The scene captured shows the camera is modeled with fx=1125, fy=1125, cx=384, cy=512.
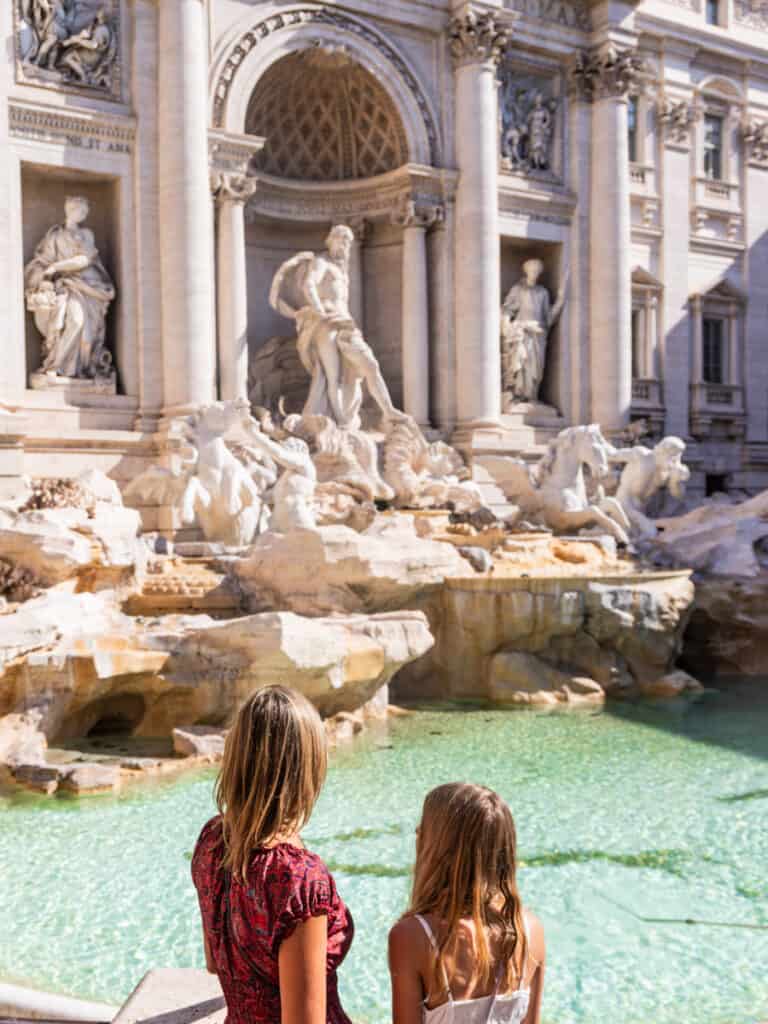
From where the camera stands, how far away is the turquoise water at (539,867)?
15.9ft

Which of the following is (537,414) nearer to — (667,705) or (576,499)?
(576,499)

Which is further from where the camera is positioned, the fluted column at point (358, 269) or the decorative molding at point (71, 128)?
the fluted column at point (358, 269)

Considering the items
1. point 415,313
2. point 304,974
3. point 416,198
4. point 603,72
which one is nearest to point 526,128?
point 603,72

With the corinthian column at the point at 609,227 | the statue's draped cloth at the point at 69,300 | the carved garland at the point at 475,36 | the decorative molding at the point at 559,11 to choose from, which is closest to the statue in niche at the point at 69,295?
the statue's draped cloth at the point at 69,300

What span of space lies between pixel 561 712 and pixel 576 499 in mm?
4716

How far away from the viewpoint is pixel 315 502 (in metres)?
14.5

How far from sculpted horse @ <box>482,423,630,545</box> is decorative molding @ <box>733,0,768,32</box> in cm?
1141

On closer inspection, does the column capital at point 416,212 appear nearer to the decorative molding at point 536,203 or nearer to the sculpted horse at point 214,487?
the decorative molding at point 536,203

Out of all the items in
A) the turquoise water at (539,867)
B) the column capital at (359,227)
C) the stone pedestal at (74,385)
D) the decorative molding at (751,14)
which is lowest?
the turquoise water at (539,867)

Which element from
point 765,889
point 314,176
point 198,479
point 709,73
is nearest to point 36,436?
point 198,479

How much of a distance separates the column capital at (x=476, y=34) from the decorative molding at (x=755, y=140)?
21.6ft

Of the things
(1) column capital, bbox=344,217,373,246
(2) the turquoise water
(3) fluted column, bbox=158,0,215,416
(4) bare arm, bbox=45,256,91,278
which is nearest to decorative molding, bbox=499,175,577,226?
(1) column capital, bbox=344,217,373,246

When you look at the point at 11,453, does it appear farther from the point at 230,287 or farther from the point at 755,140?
the point at 755,140

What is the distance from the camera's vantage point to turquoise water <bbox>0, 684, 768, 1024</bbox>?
4.86 m
